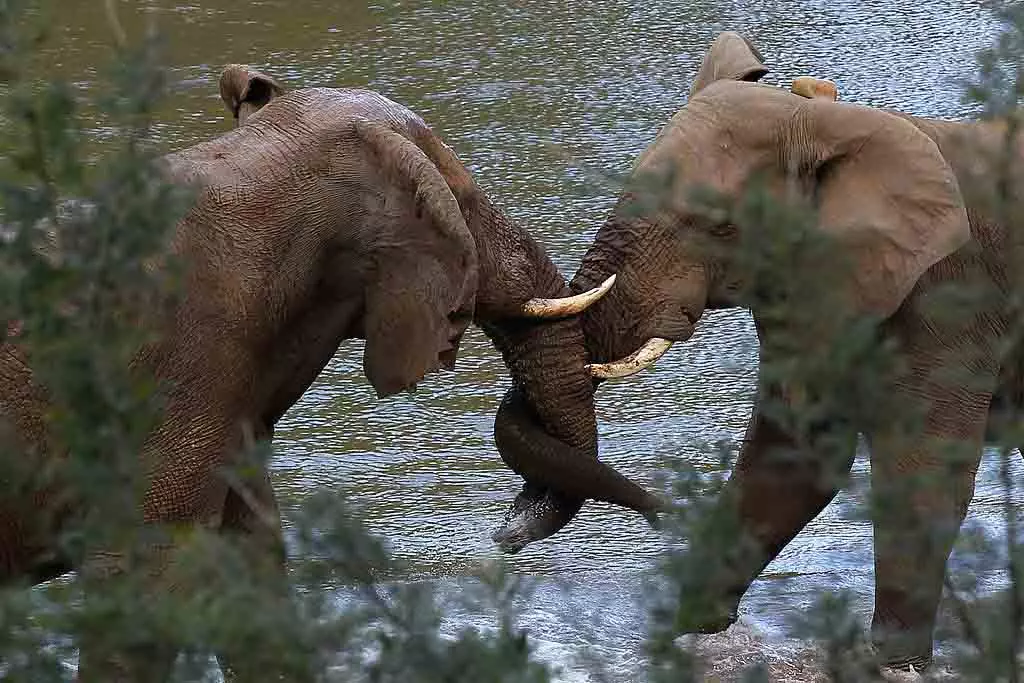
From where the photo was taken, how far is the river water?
227 inches

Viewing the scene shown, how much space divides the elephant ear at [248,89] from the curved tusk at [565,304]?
0.73m

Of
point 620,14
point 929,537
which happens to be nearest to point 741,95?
point 929,537

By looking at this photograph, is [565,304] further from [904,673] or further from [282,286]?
[904,673]

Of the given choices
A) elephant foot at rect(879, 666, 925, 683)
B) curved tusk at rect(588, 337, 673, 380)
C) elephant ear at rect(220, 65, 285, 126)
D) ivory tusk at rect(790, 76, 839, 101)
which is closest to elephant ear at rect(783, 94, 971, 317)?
ivory tusk at rect(790, 76, 839, 101)

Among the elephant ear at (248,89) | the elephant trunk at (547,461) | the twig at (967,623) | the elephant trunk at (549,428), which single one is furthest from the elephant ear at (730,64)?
the twig at (967,623)

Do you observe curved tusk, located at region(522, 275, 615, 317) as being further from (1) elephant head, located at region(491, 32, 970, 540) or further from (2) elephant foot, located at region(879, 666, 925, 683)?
(2) elephant foot, located at region(879, 666, 925, 683)

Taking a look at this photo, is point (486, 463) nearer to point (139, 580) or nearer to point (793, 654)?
point (793, 654)

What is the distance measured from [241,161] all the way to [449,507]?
2.08 meters

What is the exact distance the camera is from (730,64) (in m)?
5.14

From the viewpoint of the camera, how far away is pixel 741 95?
4848mm

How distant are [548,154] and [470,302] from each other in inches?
167

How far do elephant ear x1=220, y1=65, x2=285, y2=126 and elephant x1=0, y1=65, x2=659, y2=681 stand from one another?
0.15 metres

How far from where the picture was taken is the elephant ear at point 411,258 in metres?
4.14

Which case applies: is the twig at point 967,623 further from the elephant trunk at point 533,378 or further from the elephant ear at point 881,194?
the elephant ear at point 881,194
